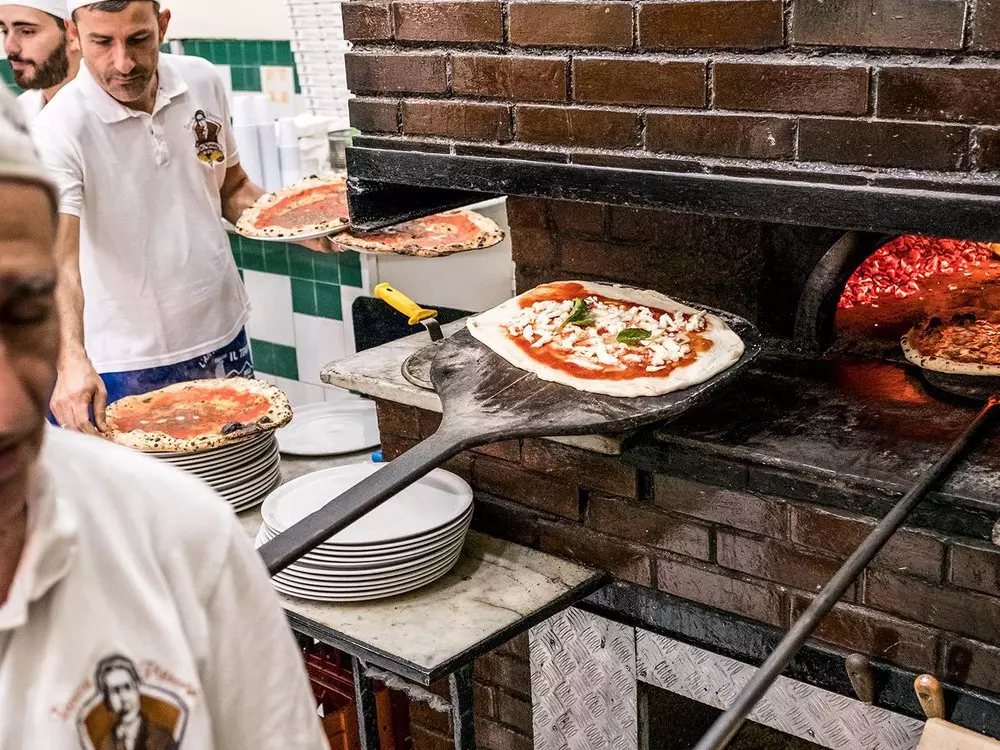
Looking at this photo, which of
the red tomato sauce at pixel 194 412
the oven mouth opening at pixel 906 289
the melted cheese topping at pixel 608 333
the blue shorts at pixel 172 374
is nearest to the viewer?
the melted cheese topping at pixel 608 333

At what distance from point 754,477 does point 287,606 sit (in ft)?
3.06

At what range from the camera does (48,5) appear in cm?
415

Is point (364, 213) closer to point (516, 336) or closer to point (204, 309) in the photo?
point (516, 336)

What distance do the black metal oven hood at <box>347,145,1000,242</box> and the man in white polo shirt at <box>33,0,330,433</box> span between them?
83cm

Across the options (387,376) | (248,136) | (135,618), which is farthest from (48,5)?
(135,618)

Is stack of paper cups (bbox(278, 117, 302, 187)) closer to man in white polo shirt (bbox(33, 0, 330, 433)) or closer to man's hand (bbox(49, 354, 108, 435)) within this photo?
man in white polo shirt (bbox(33, 0, 330, 433))

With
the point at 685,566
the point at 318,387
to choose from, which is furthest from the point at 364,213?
the point at 318,387

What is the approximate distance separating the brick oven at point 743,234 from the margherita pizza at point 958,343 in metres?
0.07

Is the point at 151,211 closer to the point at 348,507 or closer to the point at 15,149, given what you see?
the point at 348,507

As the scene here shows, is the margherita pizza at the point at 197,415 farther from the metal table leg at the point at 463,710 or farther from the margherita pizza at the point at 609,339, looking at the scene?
the metal table leg at the point at 463,710

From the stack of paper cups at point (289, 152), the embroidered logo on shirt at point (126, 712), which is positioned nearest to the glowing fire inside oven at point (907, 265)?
the embroidered logo on shirt at point (126, 712)

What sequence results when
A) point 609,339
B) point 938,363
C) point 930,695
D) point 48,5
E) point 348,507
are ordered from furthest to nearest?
1. point 48,5
2. point 609,339
3. point 938,363
4. point 930,695
5. point 348,507

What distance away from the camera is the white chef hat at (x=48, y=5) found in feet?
13.5

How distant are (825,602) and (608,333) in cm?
91
